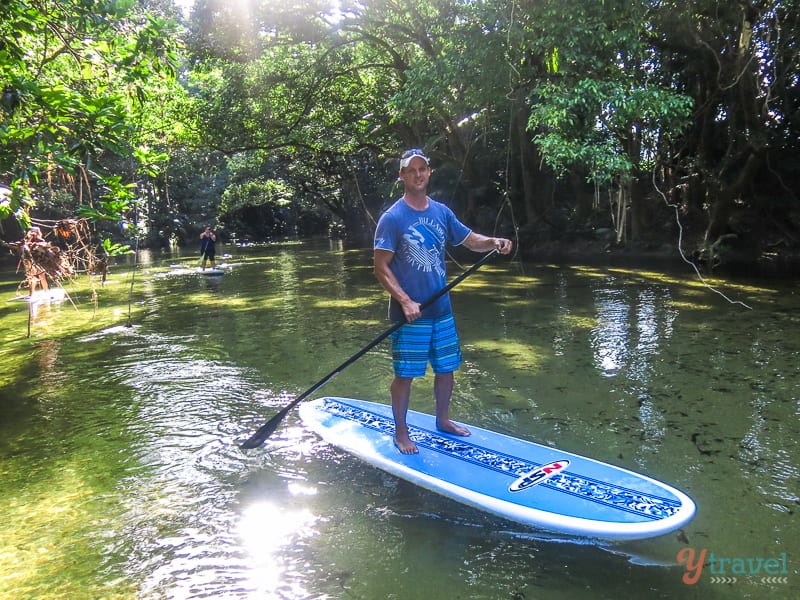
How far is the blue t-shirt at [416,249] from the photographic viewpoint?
118 inches

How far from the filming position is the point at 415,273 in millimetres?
3082

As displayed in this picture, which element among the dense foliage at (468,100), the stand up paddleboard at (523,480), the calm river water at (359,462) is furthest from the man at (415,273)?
the dense foliage at (468,100)

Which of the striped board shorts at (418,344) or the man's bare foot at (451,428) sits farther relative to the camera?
the man's bare foot at (451,428)

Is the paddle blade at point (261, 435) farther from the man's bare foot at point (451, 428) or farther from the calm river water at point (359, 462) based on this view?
the man's bare foot at point (451, 428)

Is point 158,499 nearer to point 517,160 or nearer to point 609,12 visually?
point 609,12

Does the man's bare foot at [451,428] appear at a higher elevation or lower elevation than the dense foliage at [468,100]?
lower

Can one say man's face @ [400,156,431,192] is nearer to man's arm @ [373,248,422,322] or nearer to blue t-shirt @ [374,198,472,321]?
blue t-shirt @ [374,198,472,321]

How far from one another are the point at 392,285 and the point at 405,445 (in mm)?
992

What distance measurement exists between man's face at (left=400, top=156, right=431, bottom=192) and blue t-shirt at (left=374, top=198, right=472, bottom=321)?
0.10m

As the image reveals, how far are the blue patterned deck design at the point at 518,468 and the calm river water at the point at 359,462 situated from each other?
195 millimetres

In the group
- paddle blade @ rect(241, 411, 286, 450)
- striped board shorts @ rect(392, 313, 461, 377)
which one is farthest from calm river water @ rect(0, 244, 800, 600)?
striped board shorts @ rect(392, 313, 461, 377)

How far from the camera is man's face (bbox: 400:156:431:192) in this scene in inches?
119

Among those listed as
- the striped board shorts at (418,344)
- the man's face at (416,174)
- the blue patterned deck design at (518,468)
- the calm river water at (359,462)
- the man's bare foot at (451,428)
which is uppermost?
the man's face at (416,174)

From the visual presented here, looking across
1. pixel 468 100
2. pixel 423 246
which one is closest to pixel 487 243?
pixel 423 246
